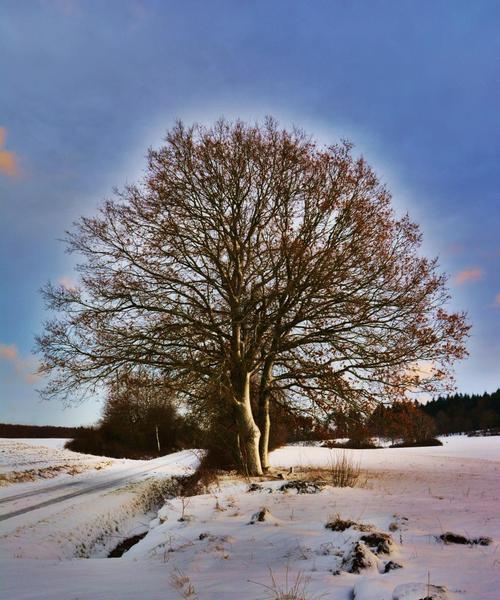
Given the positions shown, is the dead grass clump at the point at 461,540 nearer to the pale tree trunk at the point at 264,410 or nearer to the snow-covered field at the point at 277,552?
the snow-covered field at the point at 277,552

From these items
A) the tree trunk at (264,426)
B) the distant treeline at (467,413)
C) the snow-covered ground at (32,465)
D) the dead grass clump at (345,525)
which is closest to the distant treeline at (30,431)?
the snow-covered ground at (32,465)

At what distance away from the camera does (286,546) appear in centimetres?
616

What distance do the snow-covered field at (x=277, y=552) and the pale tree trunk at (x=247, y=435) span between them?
5.32 meters

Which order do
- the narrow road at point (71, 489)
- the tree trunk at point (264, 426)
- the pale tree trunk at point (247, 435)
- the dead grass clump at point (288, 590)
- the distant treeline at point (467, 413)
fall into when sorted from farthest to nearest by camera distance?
the distant treeline at point (467, 413)
the tree trunk at point (264, 426)
the pale tree trunk at point (247, 435)
the narrow road at point (71, 489)
the dead grass clump at point (288, 590)

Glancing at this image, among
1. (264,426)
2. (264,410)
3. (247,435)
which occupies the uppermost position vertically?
(264,410)

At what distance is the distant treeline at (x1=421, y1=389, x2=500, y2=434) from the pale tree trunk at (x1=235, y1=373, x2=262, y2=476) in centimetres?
9571

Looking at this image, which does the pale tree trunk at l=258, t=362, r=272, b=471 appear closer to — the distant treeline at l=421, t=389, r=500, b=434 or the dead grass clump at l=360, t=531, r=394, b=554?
the dead grass clump at l=360, t=531, r=394, b=554

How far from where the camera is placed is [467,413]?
120 metres

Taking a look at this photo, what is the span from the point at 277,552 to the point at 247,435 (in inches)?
418

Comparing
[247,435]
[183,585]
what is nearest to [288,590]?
[183,585]

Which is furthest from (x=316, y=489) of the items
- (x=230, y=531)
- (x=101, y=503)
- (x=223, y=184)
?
(x=223, y=184)

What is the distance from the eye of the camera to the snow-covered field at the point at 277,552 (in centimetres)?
454

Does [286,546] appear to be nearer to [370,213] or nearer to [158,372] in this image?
[158,372]

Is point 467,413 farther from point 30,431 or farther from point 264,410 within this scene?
point 264,410
